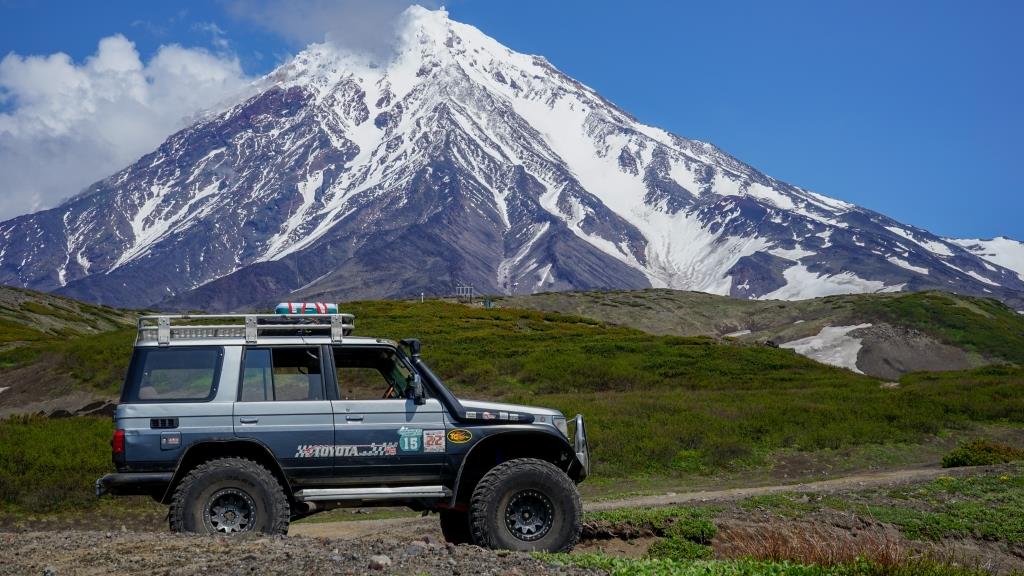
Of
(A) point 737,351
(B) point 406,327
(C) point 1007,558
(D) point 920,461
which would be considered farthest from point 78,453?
(A) point 737,351

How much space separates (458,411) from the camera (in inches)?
442

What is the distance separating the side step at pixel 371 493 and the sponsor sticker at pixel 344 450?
428 millimetres

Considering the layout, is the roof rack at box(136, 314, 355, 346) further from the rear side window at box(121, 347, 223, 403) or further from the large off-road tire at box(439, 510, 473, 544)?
the large off-road tire at box(439, 510, 473, 544)

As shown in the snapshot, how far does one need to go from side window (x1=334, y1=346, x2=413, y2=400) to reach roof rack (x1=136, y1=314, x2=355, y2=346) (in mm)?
329

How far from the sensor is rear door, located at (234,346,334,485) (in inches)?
430

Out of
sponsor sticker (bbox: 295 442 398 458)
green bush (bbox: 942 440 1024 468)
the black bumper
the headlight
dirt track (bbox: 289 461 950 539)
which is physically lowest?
dirt track (bbox: 289 461 950 539)

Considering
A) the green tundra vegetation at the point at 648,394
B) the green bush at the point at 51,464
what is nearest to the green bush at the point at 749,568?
the green bush at the point at 51,464

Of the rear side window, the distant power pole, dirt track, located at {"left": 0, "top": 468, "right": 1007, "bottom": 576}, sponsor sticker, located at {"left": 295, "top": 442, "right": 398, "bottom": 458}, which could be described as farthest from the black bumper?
the distant power pole

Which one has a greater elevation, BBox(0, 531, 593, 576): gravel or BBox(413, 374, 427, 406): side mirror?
BBox(413, 374, 427, 406): side mirror

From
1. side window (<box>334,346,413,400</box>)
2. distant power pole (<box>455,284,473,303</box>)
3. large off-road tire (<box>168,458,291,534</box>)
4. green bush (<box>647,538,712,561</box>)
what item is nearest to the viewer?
large off-road tire (<box>168,458,291,534</box>)

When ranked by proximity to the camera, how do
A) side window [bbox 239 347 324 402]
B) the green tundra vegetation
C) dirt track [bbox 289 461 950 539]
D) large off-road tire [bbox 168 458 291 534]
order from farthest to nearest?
the green tundra vegetation
dirt track [bbox 289 461 950 539]
side window [bbox 239 347 324 402]
large off-road tire [bbox 168 458 291 534]

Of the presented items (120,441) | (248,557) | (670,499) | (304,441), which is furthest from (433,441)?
(670,499)

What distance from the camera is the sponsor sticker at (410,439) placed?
438 inches

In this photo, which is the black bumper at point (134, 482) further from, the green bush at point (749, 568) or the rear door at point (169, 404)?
the green bush at point (749, 568)
